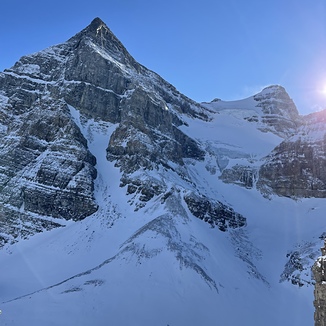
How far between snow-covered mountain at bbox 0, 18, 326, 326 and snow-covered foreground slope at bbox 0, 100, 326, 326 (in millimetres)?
231

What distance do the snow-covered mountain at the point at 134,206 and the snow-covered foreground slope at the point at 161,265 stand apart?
23cm

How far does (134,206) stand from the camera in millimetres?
81312

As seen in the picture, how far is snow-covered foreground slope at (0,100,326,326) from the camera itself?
5009cm

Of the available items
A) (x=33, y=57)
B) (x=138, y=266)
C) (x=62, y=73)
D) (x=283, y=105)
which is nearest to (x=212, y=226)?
(x=138, y=266)

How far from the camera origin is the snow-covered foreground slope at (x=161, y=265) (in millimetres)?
50094

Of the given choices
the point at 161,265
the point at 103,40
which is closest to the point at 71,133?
the point at 161,265

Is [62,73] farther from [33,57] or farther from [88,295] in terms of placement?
[88,295]

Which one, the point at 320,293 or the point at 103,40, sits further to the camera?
the point at 103,40

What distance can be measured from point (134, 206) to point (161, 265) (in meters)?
23.4

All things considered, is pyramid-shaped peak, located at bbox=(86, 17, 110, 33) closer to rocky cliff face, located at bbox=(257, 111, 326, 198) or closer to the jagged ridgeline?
the jagged ridgeline

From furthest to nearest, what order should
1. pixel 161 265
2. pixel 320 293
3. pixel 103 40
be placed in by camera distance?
pixel 103 40
pixel 161 265
pixel 320 293

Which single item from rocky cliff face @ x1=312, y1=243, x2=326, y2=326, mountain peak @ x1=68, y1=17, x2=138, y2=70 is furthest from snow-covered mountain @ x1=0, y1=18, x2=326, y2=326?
rocky cliff face @ x1=312, y1=243, x2=326, y2=326

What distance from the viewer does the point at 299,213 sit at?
91750 mm

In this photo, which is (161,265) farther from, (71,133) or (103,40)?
(103,40)
